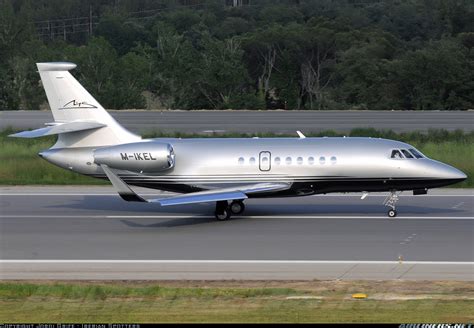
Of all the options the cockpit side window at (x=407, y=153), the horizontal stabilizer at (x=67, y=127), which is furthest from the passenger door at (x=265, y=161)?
the horizontal stabilizer at (x=67, y=127)

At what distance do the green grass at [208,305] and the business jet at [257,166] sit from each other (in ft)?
30.5

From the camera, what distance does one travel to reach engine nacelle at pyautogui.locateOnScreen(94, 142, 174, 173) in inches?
1068

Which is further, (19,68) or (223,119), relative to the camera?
(19,68)

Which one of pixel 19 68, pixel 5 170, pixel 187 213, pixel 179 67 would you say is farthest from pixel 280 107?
pixel 187 213

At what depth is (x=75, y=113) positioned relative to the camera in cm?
2853

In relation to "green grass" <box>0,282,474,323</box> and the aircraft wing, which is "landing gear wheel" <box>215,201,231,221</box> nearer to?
the aircraft wing

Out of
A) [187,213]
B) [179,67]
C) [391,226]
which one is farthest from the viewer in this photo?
[179,67]

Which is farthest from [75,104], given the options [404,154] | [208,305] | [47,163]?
[208,305]

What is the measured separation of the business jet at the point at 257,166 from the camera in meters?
27.1

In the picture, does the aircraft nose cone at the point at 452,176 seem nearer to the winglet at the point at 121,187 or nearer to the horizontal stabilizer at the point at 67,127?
the winglet at the point at 121,187

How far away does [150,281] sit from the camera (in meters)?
18.6

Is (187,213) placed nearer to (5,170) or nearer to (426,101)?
(5,170)

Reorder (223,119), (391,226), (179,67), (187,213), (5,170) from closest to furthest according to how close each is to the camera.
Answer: (391,226)
(187,213)
(5,170)
(223,119)
(179,67)

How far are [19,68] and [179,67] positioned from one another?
540 inches
